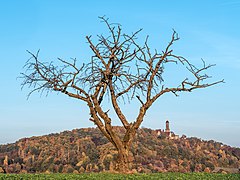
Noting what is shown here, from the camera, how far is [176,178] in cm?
1117

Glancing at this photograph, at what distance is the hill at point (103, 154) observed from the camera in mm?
17547

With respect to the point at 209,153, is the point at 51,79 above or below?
above

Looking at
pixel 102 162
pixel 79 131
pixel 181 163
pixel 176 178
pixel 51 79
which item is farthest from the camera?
pixel 79 131

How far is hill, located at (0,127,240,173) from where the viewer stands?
57.6 feet

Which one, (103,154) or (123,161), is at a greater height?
(103,154)

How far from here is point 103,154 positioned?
18516mm

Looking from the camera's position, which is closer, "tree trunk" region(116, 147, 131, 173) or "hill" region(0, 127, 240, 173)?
"tree trunk" region(116, 147, 131, 173)

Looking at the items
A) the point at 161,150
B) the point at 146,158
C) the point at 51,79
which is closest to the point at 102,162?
the point at 146,158

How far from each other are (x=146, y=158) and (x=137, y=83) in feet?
22.7

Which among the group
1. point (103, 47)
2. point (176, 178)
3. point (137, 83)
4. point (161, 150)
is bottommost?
point (176, 178)

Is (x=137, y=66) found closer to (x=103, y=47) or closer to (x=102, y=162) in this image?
(x=103, y=47)

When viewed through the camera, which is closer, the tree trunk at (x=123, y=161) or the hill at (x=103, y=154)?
the tree trunk at (x=123, y=161)

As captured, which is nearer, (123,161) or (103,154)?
(123,161)

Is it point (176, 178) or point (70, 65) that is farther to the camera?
point (70, 65)
